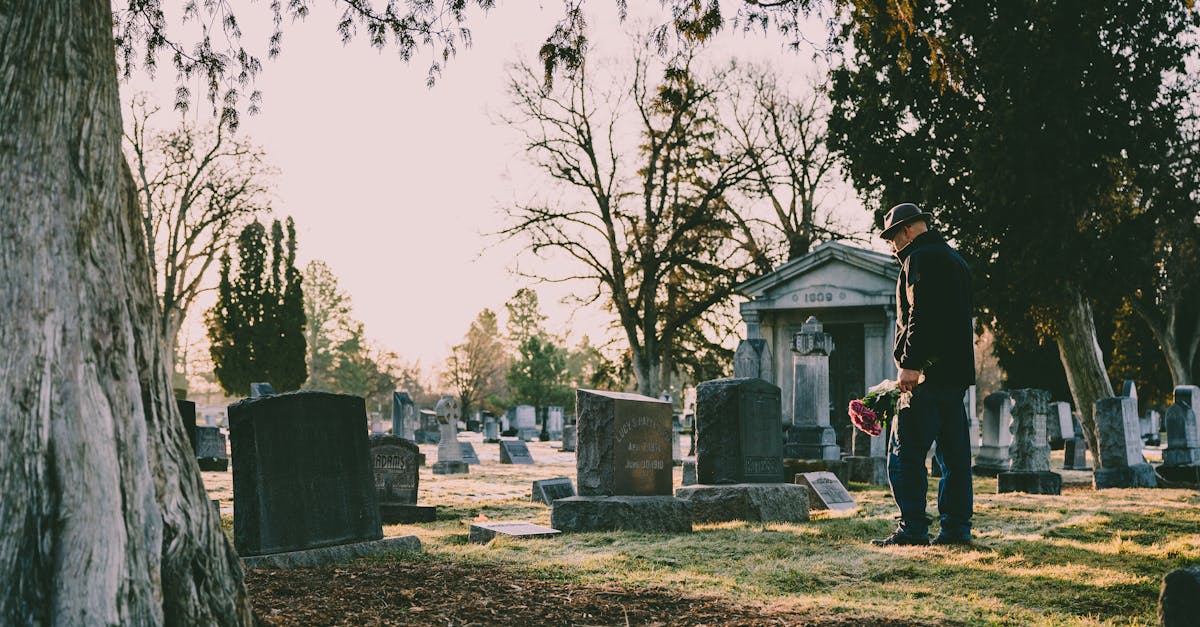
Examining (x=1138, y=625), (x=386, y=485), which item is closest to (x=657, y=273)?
(x=386, y=485)

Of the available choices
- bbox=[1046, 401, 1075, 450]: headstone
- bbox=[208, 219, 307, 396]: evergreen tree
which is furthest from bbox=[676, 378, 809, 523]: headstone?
bbox=[208, 219, 307, 396]: evergreen tree

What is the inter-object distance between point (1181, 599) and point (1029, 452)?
9.05 m

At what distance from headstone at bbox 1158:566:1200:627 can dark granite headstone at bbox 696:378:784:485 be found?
19.5 feet

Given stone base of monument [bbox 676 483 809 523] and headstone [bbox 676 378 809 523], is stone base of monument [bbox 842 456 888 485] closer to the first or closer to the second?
headstone [bbox 676 378 809 523]

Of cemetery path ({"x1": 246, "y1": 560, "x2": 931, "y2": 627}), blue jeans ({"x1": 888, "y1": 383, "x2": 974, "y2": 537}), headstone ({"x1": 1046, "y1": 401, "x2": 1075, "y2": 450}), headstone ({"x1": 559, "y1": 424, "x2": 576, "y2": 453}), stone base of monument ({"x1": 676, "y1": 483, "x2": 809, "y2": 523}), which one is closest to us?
cemetery path ({"x1": 246, "y1": 560, "x2": 931, "y2": 627})

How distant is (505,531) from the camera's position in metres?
6.94

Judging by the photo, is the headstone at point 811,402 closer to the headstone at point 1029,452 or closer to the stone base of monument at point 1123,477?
the headstone at point 1029,452

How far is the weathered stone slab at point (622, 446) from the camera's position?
7.96 m

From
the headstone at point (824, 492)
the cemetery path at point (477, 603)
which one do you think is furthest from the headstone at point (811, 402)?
the cemetery path at point (477, 603)

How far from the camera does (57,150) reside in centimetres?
295

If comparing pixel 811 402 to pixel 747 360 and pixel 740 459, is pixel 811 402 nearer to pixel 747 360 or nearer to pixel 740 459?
pixel 747 360

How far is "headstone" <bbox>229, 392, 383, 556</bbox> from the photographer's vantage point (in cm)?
571

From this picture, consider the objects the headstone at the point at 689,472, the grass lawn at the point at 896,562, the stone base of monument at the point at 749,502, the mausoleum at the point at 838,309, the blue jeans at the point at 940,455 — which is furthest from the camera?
the mausoleum at the point at 838,309

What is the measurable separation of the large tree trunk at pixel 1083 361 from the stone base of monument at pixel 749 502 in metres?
8.51
